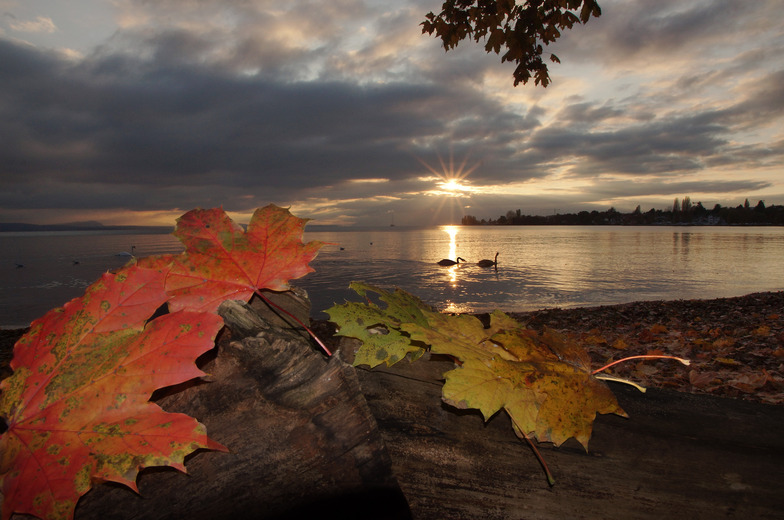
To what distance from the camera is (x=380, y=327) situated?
874 millimetres

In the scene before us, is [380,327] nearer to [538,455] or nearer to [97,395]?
[538,455]

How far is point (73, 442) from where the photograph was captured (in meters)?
0.60

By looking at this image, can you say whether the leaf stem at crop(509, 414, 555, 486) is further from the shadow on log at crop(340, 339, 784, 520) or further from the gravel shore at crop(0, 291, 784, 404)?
the gravel shore at crop(0, 291, 784, 404)

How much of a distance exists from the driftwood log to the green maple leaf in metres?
Result: 0.04

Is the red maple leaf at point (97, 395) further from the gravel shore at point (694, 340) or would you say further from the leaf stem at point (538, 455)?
the gravel shore at point (694, 340)

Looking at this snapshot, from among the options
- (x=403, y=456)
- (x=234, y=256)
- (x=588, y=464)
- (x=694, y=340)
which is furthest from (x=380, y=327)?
(x=694, y=340)

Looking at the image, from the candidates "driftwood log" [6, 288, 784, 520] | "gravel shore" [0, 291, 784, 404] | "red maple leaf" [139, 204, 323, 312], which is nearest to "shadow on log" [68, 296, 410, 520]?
"driftwood log" [6, 288, 784, 520]

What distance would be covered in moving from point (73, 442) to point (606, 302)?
64.7ft

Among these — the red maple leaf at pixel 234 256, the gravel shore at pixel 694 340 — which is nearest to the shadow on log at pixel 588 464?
the red maple leaf at pixel 234 256

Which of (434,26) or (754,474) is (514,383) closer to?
(754,474)

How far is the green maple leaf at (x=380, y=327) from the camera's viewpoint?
2.61 feet

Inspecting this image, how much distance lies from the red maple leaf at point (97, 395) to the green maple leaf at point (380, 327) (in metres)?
0.28

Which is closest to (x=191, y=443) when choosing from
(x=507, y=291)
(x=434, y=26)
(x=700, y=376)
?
(x=700, y=376)

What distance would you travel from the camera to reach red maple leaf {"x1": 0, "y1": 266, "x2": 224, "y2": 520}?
581 millimetres
